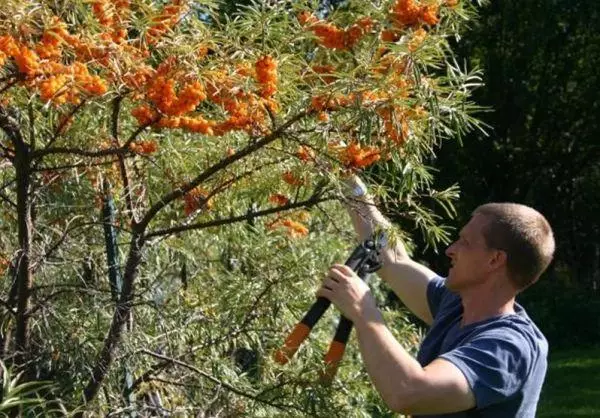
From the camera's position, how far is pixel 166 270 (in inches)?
179

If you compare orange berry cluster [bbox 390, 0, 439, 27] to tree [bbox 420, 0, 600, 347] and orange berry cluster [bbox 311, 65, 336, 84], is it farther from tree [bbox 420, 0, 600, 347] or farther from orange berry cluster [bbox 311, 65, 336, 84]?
tree [bbox 420, 0, 600, 347]

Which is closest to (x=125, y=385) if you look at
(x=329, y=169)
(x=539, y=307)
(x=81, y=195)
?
(x=81, y=195)

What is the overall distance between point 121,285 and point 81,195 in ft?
1.32

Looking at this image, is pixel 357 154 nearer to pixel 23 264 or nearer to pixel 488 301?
pixel 488 301

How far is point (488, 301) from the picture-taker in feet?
9.45

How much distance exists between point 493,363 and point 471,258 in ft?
0.92

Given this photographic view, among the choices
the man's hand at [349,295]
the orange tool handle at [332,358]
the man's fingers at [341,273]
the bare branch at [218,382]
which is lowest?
the bare branch at [218,382]

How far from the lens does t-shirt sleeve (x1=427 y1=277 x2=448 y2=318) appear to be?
3.37 m

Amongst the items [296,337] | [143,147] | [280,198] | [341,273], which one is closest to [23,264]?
[143,147]

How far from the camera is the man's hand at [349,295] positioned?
276 centimetres

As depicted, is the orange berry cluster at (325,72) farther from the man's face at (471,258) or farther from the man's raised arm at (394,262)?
the man's face at (471,258)

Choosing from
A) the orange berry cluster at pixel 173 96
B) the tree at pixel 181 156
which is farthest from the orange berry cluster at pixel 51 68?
the orange berry cluster at pixel 173 96

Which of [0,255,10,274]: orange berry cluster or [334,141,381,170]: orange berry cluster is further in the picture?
[0,255,10,274]: orange berry cluster

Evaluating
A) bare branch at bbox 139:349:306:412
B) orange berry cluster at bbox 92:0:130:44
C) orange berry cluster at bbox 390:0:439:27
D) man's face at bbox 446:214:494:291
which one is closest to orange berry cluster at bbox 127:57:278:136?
orange berry cluster at bbox 92:0:130:44
